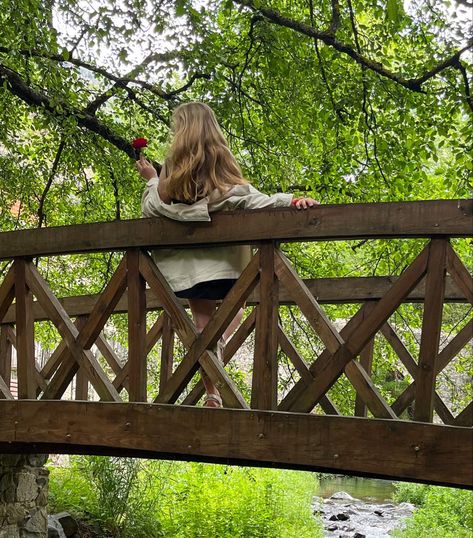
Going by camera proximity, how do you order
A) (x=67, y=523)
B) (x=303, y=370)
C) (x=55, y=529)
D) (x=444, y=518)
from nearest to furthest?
(x=303, y=370) → (x=55, y=529) → (x=67, y=523) → (x=444, y=518)

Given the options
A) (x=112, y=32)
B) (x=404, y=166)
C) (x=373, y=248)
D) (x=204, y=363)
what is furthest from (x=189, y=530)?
(x=204, y=363)

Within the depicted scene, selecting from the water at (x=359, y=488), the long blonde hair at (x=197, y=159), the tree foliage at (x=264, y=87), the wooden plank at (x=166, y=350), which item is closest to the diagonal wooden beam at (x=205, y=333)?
the long blonde hair at (x=197, y=159)

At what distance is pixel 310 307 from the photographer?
4.21 metres

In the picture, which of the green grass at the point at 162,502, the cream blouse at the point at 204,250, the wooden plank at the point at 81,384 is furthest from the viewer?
the green grass at the point at 162,502

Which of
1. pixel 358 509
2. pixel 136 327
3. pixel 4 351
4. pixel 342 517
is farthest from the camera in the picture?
pixel 358 509

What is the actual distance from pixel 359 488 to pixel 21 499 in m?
13.9

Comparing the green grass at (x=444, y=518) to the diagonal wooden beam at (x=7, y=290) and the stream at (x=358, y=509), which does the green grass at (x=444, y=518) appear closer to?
the stream at (x=358, y=509)

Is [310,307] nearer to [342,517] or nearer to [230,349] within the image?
[230,349]

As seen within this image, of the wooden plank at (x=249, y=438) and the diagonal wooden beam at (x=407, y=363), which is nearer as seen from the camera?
the wooden plank at (x=249, y=438)

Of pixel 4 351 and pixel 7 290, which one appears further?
pixel 4 351

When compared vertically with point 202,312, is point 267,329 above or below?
below

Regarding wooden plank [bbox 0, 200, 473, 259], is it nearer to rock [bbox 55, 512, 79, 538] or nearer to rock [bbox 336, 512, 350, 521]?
rock [bbox 55, 512, 79, 538]

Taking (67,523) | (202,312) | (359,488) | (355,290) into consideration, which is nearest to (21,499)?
(67,523)

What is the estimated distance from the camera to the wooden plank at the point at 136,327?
15.6ft
